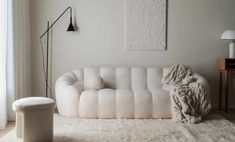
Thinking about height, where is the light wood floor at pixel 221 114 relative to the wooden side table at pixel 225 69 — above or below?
below

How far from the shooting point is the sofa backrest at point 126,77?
14.2 ft

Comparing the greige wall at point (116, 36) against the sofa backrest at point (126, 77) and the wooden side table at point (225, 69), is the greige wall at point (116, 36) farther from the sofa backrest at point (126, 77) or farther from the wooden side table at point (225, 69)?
the sofa backrest at point (126, 77)

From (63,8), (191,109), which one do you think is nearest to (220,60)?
(191,109)

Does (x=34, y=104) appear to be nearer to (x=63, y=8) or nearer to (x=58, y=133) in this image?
(x=58, y=133)

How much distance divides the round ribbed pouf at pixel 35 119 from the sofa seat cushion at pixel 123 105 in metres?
0.92

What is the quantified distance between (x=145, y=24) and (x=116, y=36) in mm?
518

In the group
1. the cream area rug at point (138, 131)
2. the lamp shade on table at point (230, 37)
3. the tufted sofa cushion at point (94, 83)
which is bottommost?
the cream area rug at point (138, 131)

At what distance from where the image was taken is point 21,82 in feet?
13.3

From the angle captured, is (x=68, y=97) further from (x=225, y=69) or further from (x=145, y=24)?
(x=225, y=69)

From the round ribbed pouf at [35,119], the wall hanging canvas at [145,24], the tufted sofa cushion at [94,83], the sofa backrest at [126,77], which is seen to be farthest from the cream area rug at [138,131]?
the wall hanging canvas at [145,24]

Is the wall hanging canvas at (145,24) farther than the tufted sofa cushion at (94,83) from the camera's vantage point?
Yes

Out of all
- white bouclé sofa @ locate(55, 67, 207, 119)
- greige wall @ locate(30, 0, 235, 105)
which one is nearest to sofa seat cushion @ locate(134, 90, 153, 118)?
white bouclé sofa @ locate(55, 67, 207, 119)

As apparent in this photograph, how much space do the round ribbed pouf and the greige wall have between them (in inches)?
73.2

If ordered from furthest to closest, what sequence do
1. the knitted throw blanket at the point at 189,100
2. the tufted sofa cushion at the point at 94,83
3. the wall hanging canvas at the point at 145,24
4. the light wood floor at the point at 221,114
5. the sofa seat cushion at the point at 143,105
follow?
the wall hanging canvas at the point at 145,24 < the tufted sofa cushion at the point at 94,83 < the sofa seat cushion at the point at 143,105 < the knitted throw blanket at the point at 189,100 < the light wood floor at the point at 221,114
